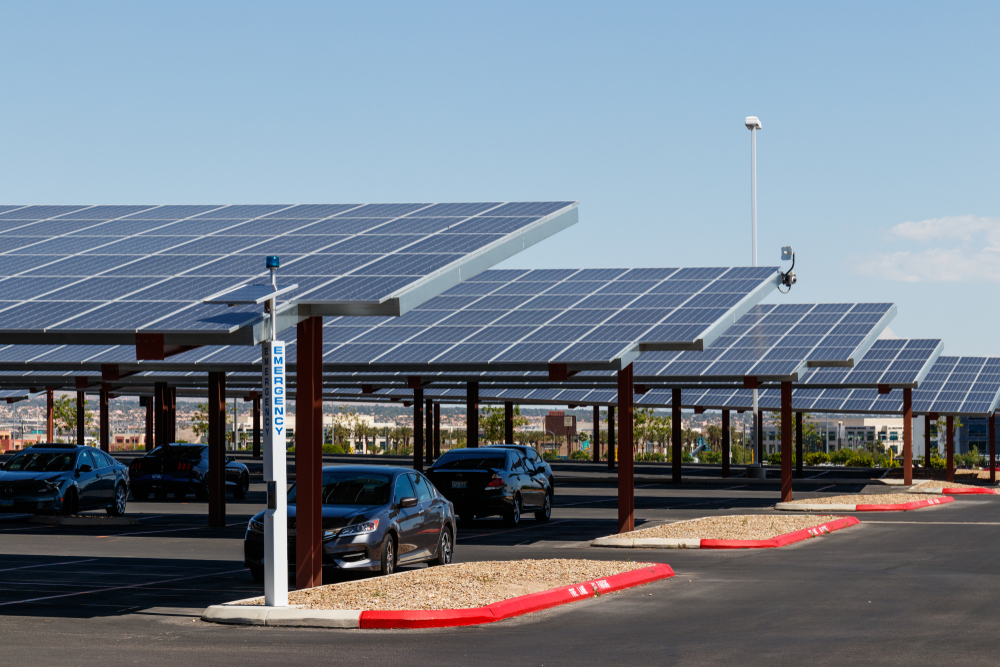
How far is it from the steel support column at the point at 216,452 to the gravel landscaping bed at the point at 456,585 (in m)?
9.66

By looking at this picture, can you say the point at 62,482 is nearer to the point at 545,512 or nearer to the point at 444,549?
the point at 545,512

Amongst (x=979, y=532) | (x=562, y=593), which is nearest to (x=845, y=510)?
(x=979, y=532)

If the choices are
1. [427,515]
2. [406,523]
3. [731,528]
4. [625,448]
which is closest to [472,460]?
[625,448]

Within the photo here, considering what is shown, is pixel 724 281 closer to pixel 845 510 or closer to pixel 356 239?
pixel 845 510

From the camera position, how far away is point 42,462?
29.1m

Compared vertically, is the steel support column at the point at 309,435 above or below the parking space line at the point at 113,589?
above

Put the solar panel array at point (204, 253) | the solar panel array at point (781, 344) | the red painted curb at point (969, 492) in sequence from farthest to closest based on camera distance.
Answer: the red painted curb at point (969, 492) < the solar panel array at point (781, 344) < the solar panel array at point (204, 253)

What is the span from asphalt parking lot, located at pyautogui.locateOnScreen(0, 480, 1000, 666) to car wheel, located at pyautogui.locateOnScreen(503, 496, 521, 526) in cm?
120

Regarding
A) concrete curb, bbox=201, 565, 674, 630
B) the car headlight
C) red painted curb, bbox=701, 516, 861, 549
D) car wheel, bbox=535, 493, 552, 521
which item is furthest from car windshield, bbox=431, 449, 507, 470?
concrete curb, bbox=201, 565, 674, 630

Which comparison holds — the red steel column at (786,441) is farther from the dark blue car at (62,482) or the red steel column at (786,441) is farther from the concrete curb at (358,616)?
the concrete curb at (358,616)

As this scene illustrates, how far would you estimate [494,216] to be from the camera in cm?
1942

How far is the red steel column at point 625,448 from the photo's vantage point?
2313cm

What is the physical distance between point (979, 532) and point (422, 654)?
18.0 meters

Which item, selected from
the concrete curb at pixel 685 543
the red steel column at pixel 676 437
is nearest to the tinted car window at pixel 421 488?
the concrete curb at pixel 685 543
